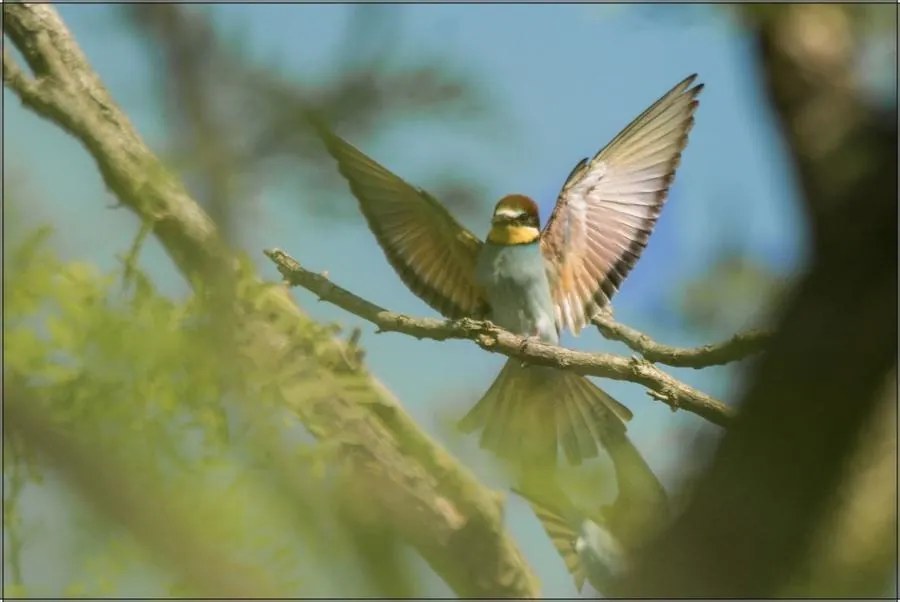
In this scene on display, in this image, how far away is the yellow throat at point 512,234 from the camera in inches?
78.4

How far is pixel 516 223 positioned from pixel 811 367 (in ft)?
5.41

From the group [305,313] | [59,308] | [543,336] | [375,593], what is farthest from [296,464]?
[543,336]

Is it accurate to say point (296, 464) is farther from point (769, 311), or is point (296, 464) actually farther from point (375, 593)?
point (769, 311)

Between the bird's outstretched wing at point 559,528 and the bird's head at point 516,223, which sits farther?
the bird's head at point 516,223

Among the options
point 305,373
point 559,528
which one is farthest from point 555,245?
point 305,373

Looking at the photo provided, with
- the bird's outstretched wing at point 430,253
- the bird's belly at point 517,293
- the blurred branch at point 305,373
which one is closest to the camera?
the blurred branch at point 305,373

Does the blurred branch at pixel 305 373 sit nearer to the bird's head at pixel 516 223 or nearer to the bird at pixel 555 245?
the bird at pixel 555 245

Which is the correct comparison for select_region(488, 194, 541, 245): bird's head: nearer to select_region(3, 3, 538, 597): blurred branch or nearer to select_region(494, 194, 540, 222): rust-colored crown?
select_region(494, 194, 540, 222): rust-colored crown

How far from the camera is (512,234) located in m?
2.04

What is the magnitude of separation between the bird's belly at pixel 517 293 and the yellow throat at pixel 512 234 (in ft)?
0.05

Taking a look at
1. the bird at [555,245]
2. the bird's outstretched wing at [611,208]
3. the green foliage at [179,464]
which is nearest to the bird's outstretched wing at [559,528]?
the green foliage at [179,464]

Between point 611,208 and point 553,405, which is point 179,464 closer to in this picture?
point 553,405

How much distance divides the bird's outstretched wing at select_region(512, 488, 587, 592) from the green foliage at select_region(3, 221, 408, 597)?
16 cm

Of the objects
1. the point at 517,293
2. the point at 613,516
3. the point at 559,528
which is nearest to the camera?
the point at 613,516
